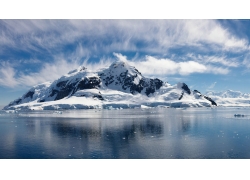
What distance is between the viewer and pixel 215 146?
26500 mm

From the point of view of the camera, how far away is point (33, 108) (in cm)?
15675

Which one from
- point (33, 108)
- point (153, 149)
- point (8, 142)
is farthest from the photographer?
point (33, 108)

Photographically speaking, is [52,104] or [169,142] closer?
[169,142]

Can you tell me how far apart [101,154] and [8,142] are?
47.2ft

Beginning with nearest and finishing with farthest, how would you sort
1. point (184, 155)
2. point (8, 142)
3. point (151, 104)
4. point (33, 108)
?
1. point (184, 155)
2. point (8, 142)
3. point (33, 108)
4. point (151, 104)

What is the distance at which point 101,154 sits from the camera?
23484 millimetres

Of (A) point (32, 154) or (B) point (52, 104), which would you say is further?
(B) point (52, 104)

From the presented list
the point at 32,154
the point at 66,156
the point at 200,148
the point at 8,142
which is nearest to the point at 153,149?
the point at 200,148

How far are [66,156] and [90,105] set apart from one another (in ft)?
496

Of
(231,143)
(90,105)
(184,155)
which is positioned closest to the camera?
(184,155)

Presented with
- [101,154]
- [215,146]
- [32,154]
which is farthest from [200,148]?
[32,154]

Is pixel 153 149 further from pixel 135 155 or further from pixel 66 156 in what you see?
pixel 66 156

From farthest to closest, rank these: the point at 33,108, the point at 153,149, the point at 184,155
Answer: the point at 33,108
the point at 153,149
the point at 184,155

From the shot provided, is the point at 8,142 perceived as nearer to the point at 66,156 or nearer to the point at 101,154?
the point at 66,156
